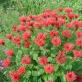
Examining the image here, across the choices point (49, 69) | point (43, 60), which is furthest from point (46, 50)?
point (49, 69)

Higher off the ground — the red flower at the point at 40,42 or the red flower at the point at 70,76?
the red flower at the point at 40,42

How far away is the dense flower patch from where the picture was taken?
146 inches

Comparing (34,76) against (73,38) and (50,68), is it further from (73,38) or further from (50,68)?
(73,38)

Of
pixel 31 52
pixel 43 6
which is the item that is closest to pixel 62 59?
pixel 31 52

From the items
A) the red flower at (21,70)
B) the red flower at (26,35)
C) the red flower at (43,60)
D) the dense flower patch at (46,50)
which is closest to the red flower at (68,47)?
the dense flower patch at (46,50)

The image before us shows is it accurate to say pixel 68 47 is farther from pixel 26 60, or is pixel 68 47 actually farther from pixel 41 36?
pixel 26 60

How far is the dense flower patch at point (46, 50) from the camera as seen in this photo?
3699 mm

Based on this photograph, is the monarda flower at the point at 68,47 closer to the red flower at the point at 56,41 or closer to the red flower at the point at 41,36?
the red flower at the point at 56,41

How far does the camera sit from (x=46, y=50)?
373cm

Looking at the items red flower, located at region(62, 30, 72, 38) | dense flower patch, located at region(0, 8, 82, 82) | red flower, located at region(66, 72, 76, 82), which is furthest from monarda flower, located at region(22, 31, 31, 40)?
red flower, located at region(66, 72, 76, 82)

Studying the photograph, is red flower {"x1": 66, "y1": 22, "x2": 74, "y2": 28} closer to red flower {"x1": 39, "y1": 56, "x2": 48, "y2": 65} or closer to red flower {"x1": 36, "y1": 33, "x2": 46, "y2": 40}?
red flower {"x1": 36, "y1": 33, "x2": 46, "y2": 40}

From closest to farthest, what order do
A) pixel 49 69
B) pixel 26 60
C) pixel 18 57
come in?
pixel 49 69, pixel 26 60, pixel 18 57

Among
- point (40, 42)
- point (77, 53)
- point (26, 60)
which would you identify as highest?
point (40, 42)

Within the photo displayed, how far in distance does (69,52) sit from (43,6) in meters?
2.97
